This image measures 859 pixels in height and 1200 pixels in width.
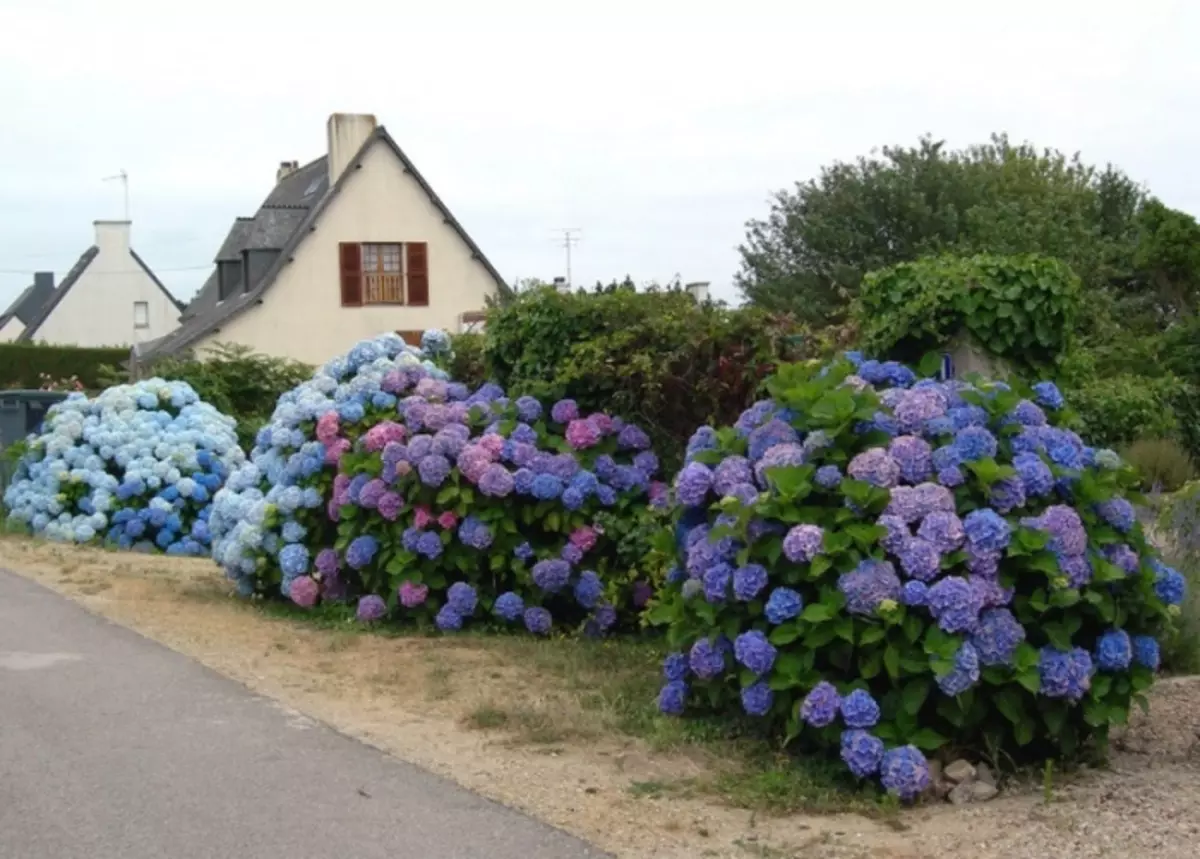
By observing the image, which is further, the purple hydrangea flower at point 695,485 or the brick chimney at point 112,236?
the brick chimney at point 112,236

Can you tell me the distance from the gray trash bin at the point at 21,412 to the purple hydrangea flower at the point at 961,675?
632 inches

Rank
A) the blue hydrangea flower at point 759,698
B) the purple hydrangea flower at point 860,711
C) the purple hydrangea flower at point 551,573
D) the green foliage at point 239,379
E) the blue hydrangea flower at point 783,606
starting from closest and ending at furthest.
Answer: the purple hydrangea flower at point 860,711 → the blue hydrangea flower at point 783,606 → the blue hydrangea flower at point 759,698 → the purple hydrangea flower at point 551,573 → the green foliage at point 239,379

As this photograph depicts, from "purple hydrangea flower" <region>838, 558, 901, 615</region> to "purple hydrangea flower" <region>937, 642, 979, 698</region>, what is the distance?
13.3 inches

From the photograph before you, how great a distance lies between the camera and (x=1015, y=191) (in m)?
44.2

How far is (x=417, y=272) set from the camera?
38.0 m

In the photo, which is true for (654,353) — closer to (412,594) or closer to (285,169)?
(412,594)

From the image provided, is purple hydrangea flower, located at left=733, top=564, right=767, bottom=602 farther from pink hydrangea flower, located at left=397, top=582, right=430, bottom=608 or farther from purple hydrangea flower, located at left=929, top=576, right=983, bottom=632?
pink hydrangea flower, located at left=397, top=582, right=430, bottom=608

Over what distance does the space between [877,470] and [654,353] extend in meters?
3.69

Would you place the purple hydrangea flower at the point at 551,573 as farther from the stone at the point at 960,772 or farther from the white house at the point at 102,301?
the white house at the point at 102,301

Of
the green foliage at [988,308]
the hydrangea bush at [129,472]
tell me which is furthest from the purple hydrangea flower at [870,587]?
the hydrangea bush at [129,472]

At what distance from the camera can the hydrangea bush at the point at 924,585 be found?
19.9 feet

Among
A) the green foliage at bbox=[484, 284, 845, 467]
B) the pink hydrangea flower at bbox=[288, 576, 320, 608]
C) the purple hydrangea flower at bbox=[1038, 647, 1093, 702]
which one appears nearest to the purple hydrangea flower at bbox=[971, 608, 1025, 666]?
the purple hydrangea flower at bbox=[1038, 647, 1093, 702]

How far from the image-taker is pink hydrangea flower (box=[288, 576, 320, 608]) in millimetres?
11008

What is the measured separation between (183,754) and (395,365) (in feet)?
17.5
